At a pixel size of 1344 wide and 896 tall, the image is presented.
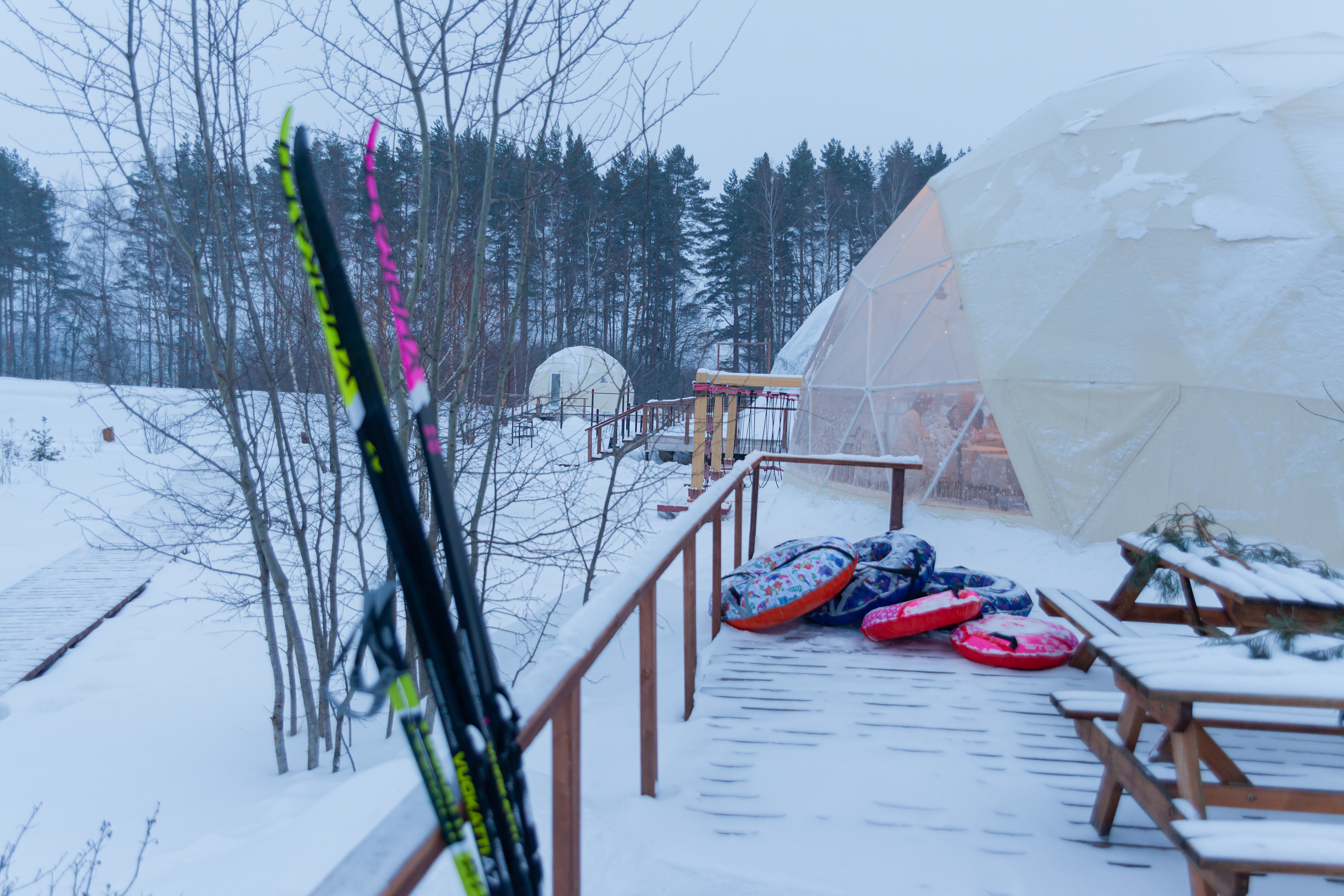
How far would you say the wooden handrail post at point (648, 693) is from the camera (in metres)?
2.30

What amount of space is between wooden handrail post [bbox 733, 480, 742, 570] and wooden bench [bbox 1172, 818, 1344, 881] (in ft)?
9.68

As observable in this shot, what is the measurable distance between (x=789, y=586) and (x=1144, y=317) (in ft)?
14.5

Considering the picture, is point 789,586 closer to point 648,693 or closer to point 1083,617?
point 1083,617

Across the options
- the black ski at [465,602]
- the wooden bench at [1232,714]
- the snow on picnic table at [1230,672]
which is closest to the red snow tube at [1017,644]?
the wooden bench at [1232,714]

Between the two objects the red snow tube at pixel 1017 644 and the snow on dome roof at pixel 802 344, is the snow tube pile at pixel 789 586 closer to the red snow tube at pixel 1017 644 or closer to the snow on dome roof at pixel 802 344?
the red snow tube at pixel 1017 644

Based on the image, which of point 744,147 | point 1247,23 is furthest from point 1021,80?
point 1247,23

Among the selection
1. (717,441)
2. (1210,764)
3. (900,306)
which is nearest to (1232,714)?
(1210,764)

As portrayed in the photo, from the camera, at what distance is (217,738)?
19.3 feet

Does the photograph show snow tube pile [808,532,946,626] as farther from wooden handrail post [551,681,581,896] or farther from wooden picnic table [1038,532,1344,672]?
wooden handrail post [551,681,581,896]

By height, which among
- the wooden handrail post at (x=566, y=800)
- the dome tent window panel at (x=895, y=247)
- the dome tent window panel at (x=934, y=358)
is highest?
the dome tent window panel at (x=895, y=247)

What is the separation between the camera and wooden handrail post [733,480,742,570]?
15.5 feet

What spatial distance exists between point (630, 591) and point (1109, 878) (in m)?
1.68

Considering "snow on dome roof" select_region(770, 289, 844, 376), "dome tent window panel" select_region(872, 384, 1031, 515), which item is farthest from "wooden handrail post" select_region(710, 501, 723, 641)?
"snow on dome roof" select_region(770, 289, 844, 376)

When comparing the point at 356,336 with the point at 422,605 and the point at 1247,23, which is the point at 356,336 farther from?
the point at 1247,23
